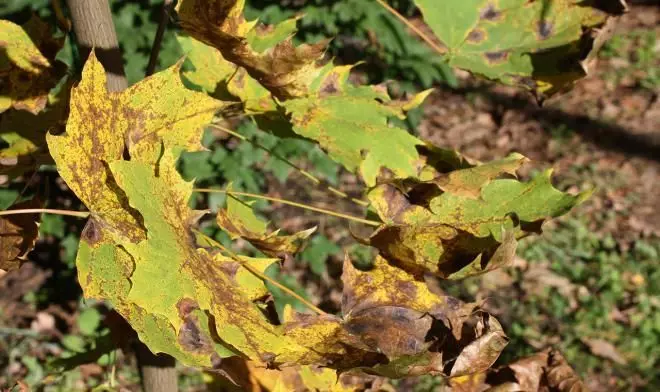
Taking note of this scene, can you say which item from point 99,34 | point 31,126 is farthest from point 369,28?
point 99,34

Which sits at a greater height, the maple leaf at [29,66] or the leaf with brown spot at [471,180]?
the maple leaf at [29,66]

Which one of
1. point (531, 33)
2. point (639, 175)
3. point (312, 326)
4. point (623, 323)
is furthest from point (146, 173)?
point (639, 175)

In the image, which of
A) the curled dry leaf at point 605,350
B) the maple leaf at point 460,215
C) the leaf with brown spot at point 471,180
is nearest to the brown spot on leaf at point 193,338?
the maple leaf at point 460,215

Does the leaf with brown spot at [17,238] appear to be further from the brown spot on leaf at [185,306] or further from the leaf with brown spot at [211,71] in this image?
the leaf with brown spot at [211,71]

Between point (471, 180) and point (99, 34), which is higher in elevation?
point (99, 34)

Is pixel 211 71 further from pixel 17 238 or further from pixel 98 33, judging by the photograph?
pixel 17 238

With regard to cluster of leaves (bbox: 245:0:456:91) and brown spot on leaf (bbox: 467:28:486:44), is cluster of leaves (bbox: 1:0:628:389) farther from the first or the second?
cluster of leaves (bbox: 245:0:456:91)

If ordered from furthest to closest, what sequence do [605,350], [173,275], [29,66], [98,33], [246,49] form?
[605,350], [29,66], [98,33], [246,49], [173,275]
